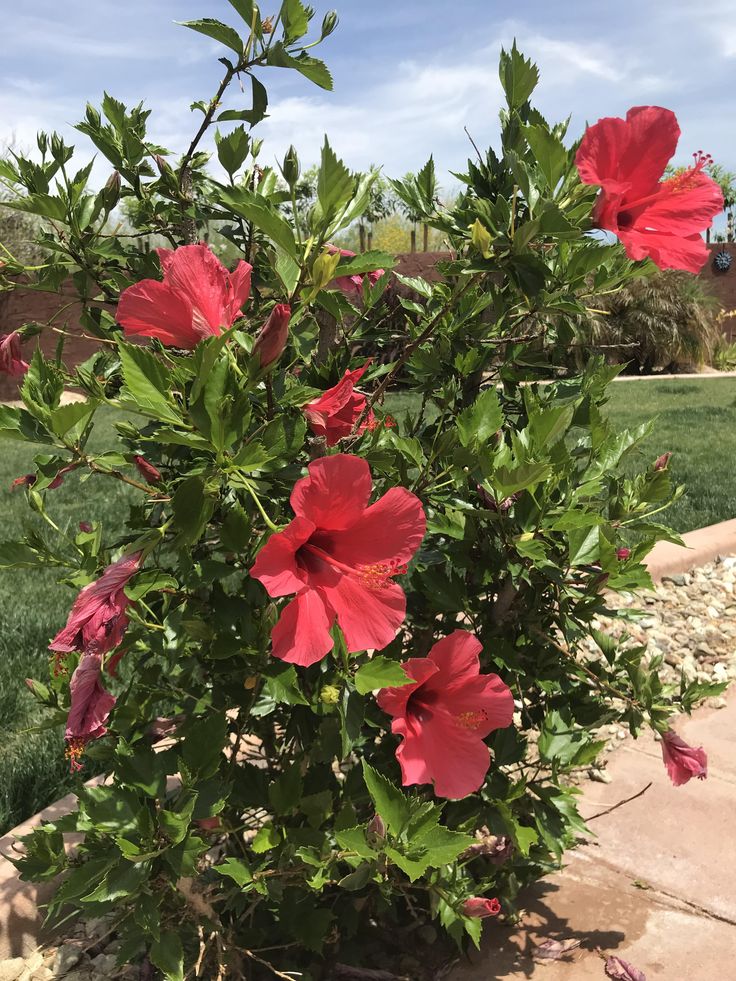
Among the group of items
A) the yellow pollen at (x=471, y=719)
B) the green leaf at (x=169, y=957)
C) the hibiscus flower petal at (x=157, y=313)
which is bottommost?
the green leaf at (x=169, y=957)

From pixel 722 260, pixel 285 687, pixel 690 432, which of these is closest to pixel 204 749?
pixel 285 687

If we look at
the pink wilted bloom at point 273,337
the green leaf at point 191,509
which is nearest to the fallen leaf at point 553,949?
the green leaf at point 191,509

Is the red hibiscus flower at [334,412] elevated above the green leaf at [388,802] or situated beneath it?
elevated above

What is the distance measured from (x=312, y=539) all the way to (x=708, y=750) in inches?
72.5

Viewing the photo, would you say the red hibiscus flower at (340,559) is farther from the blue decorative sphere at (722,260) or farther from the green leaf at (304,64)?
the blue decorative sphere at (722,260)

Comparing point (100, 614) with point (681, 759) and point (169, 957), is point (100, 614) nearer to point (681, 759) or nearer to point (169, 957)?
point (169, 957)

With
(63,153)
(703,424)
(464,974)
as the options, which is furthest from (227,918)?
(703,424)

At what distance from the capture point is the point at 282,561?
3.17ft

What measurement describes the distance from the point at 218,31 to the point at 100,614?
777 millimetres

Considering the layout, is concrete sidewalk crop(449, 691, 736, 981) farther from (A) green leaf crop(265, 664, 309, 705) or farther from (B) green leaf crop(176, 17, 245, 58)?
(B) green leaf crop(176, 17, 245, 58)

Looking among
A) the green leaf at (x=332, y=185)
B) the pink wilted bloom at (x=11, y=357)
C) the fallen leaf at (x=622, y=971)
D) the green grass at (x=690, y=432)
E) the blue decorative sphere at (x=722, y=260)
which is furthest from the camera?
the blue decorative sphere at (x=722, y=260)

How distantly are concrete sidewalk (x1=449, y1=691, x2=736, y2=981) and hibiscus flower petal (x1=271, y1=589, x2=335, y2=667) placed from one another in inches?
37.6

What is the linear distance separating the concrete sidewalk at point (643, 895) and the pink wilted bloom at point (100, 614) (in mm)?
1056

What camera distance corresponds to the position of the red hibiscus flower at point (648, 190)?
Answer: 3.39 ft
